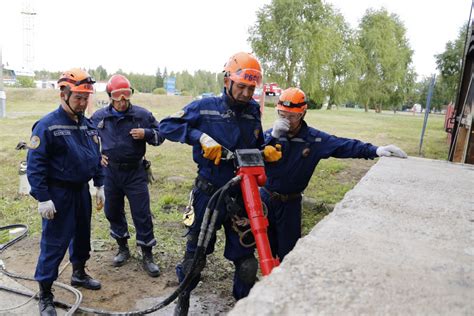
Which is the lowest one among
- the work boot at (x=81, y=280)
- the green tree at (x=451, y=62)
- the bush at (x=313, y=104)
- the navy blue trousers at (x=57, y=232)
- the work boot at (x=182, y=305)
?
the work boot at (x=81, y=280)

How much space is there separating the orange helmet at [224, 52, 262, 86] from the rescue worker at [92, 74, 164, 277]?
1.58 metres

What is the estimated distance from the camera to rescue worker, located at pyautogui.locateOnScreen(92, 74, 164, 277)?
14.0 ft

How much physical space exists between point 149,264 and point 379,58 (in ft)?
143

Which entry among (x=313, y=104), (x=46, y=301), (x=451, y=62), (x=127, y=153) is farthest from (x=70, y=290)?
(x=313, y=104)

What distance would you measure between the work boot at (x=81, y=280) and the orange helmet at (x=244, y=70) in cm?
238

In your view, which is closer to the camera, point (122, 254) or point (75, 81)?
point (75, 81)

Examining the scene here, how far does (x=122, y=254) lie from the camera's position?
4539mm

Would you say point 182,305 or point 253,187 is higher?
point 253,187

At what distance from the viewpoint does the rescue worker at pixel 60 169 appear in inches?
128

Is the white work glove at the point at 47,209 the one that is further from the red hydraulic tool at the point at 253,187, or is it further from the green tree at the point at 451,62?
the green tree at the point at 451,62

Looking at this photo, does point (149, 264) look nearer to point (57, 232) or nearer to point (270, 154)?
point (57, 232)

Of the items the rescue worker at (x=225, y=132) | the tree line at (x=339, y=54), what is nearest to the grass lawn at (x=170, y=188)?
the rescue worker at (x=225, y=132)

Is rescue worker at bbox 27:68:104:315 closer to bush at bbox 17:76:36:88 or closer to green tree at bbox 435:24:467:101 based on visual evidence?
green tree at bbox 435:24:467:101

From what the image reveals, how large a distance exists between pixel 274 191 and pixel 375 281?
2342 millimetres
